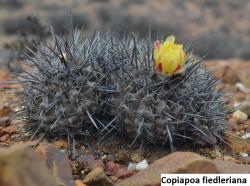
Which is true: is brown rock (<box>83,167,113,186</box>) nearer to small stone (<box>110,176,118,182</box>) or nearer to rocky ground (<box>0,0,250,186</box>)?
rocky ground (<box>0,0,250,186</box>)

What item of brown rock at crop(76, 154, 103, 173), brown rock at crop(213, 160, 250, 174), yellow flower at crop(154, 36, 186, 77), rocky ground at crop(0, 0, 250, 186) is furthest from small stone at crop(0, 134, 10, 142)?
brown rock at crop(213, 160, 250, 174)

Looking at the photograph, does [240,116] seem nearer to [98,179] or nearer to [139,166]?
[139,166]

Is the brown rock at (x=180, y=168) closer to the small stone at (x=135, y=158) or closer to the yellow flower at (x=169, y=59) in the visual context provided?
the small stone at (x=135, y=158)

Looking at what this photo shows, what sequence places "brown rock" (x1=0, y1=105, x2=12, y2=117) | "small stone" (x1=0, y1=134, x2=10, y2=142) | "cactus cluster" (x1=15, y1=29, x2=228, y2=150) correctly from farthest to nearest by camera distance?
Answer: 1. "brown rock" (x1=0, y1=105, x2=12, y2=117)
2. "small stone" (x1=0, y1=134, x2=10, y2=142)
3. "cactus cluster" (x1=15, y1=29, x2=228, y2=150)

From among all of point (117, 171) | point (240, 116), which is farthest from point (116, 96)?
point (240, 116)

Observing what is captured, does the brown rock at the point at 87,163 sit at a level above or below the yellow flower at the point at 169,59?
below

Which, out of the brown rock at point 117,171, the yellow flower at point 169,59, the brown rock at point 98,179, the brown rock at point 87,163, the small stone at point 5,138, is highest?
the yellow flower at point 169,59

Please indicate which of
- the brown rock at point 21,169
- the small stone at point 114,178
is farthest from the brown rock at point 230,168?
the brown rock at point 21,169
